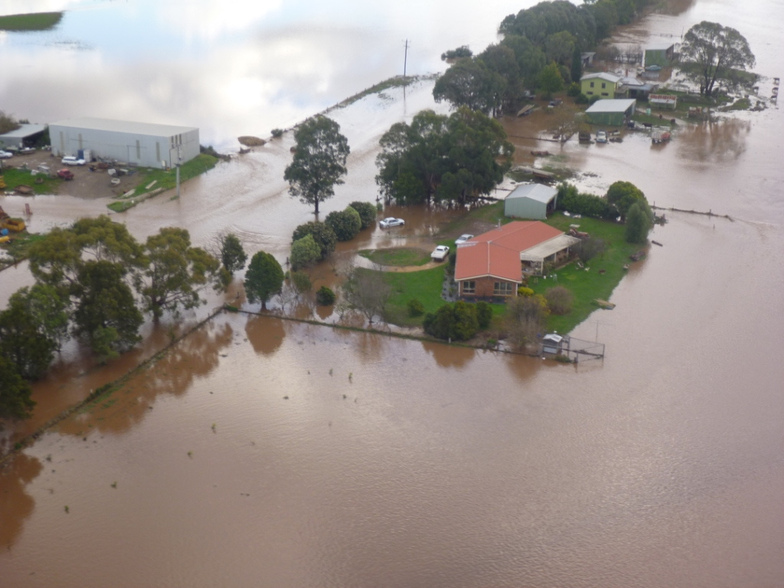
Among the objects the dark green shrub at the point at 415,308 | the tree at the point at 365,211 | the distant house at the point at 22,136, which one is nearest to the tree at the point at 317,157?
the tree at the point at 365,211

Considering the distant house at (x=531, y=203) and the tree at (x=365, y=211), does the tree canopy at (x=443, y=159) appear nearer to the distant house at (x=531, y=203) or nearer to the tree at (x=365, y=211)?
the distant house at (x=531, y=203)

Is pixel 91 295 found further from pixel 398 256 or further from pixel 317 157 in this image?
pixel 317 157

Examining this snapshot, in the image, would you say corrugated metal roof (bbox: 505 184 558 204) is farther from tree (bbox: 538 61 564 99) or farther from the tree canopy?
tree (bbox: 538 61 564 99)

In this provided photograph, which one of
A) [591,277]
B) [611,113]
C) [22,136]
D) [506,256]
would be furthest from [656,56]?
[22,136]

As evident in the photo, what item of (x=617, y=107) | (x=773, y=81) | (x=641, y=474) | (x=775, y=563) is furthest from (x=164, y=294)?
(x=773, y=81)

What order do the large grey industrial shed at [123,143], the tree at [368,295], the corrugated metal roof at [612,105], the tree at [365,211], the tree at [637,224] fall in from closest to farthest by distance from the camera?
1. the tree at [368,295]
2. the tree at [637,224]
3. the tree at [365,211]
4. the large grey industrial shed at [123,143]
5. the corrugated metal roof at [612,105]

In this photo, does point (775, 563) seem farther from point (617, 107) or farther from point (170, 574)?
point (617, 107)
